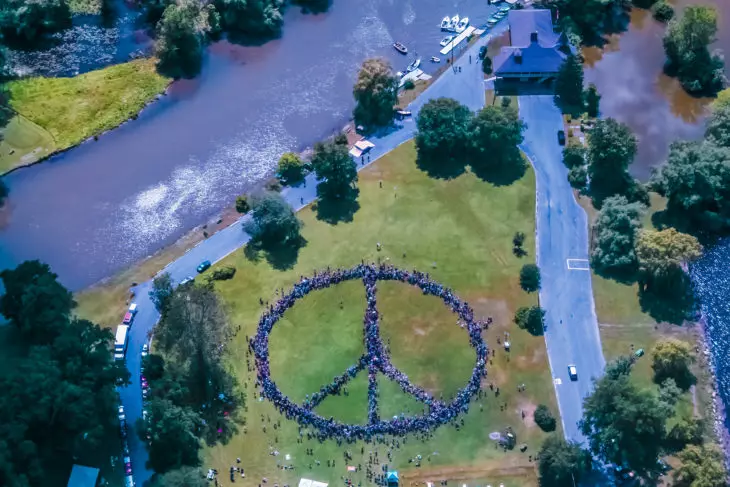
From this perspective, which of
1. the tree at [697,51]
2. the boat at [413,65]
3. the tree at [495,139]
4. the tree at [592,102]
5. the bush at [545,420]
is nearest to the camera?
the bush at [545,420]

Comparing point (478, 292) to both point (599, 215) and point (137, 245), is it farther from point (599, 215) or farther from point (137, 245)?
point (137, 245)

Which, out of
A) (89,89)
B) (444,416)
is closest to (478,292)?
(444,416)

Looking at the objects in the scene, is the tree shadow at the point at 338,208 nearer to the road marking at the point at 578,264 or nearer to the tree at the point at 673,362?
the road marking at the point at 578,264

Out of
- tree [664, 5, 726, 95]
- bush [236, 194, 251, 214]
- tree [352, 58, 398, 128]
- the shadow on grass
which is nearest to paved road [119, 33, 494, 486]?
bush [236, 194, 251, 214]

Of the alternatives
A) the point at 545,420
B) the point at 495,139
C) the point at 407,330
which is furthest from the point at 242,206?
the point at 545,420

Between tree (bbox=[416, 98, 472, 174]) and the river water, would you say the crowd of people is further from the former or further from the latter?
the river water

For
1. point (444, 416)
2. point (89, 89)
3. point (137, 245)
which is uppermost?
point (89, 89)

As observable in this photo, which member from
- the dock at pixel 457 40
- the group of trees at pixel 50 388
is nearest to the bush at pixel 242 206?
the group of trees at pixel 50 388
